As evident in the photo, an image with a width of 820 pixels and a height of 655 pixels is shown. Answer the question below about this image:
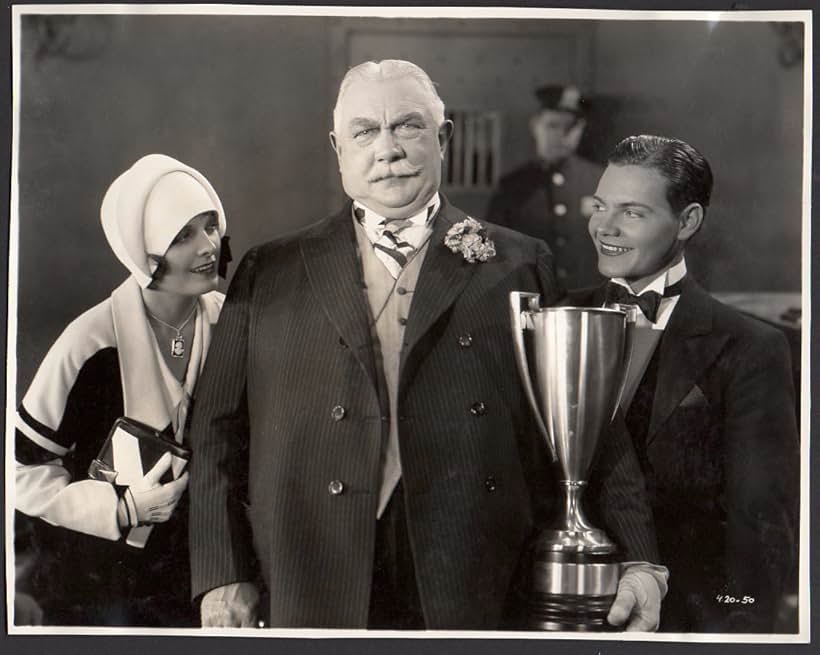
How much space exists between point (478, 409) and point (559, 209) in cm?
43

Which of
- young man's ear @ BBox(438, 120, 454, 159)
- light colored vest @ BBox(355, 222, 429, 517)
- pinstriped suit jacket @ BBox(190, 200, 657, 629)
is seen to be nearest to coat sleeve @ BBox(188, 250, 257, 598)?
pinstriped suit jacket @ BBox(190, 200, 657, 629)

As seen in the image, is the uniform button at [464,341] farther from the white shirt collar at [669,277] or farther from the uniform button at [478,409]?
the white shirt collar at [669,277]

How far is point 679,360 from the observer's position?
1.96 meters

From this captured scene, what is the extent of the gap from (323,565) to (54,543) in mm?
563

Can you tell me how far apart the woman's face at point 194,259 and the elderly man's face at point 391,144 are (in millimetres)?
298

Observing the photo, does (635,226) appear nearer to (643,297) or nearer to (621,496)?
(643,297)

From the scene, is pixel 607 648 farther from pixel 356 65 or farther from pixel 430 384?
pixel 356 65

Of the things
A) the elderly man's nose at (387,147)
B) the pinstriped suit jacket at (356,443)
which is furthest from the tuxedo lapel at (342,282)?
the elderly man's nose at (387,147)

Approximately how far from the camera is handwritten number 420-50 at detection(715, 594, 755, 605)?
6.46 ft

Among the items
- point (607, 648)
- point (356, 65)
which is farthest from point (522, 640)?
point (356, 65)

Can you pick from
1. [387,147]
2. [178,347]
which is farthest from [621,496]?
[178,347]

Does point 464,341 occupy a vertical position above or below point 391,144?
below

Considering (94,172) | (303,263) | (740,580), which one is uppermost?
(94,172)

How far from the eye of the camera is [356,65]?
1.97 metres
